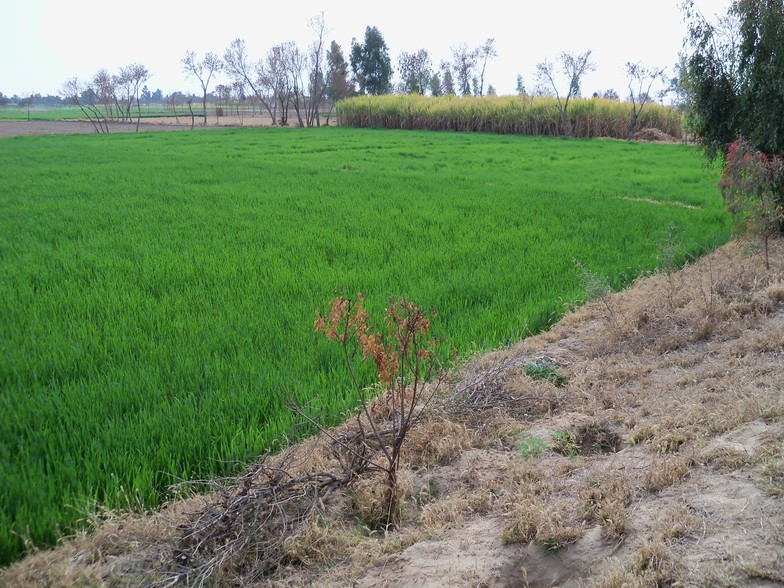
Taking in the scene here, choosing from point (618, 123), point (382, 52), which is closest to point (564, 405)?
point (618, 123)

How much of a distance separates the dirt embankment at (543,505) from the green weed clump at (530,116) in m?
34.1

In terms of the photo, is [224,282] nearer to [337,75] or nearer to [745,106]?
[745,106]

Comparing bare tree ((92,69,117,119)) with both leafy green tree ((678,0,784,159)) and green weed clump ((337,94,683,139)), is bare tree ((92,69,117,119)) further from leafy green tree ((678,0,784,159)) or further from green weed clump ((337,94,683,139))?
leafy green tree ((678,0,784,159))

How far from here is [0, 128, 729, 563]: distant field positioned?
3.34 meters

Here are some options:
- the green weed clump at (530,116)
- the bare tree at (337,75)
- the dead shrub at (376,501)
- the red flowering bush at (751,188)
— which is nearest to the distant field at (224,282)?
the dead shrub at (376,501)

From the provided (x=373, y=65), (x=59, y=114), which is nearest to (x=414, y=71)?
(x=373, y=65)

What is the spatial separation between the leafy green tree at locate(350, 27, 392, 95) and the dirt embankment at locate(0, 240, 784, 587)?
59.5 metres

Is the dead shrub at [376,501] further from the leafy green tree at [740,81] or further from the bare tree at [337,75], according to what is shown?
the bare tree at [337,75]

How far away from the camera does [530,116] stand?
36312mm

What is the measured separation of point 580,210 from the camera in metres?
11.1

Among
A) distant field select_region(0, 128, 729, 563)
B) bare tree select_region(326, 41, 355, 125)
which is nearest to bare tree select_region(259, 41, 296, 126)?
bare tree select_region(326, 41, 355, 125)

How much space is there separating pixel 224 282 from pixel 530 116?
108 feet

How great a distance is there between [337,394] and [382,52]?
61.0m

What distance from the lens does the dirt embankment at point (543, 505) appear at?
226cm
